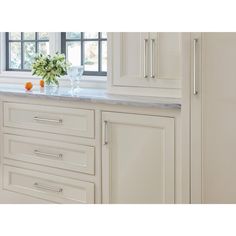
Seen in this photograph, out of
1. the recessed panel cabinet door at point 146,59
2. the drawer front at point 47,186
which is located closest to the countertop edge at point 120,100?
the recessed panel cabinet door at point 146,59

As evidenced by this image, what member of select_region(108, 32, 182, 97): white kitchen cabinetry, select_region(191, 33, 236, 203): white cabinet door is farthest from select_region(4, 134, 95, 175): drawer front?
select_region(191, 33, 236, 203): white cabinet door

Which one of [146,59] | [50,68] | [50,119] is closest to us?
[146,59]

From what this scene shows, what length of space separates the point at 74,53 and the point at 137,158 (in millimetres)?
1215

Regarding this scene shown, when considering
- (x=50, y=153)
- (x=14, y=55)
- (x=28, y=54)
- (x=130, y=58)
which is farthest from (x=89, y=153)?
(x=14, y=55)

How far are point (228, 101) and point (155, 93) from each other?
Answer: 56 cm

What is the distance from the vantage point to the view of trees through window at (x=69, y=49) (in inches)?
118

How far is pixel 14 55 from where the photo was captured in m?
3.47

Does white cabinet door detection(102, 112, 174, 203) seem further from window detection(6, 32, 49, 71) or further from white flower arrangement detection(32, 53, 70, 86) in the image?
window detection(6, 32, 49, 71)

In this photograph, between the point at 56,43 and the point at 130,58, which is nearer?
the point at 130,58

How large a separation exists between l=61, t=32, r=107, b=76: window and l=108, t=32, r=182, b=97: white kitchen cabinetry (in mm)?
537

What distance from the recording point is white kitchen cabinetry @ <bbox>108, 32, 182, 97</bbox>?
2242 mm

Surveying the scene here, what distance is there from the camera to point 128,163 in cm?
227

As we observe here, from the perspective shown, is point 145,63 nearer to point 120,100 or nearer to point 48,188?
point 120,100

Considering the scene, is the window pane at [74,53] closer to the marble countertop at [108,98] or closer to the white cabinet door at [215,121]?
the marble countertop at [108,98]
